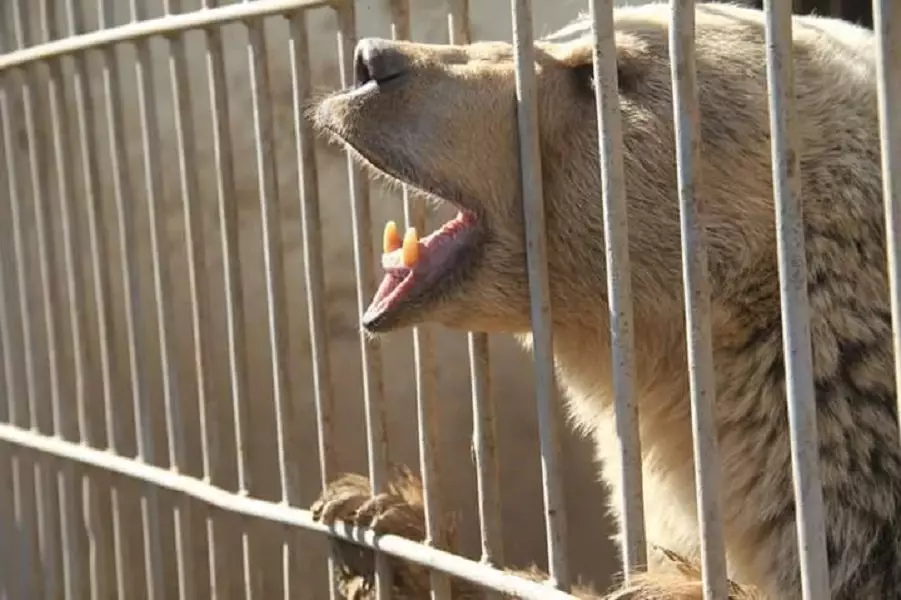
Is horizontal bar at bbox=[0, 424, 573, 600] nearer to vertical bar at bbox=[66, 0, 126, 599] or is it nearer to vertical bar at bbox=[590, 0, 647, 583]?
vertical bar at bbox=[66, 0, 126, 599]

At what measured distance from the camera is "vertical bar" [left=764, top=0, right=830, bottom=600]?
1.45 meters

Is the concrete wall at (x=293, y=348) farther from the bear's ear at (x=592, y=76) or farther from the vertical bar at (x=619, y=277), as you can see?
the vertical bar at (x=619, y=277)

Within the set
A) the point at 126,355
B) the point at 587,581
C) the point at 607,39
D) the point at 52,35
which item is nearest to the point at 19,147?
the point at 52,35

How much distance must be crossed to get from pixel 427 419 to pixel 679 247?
505 millimetres

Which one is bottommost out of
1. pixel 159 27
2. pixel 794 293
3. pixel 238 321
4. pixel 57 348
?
pixel 57 348

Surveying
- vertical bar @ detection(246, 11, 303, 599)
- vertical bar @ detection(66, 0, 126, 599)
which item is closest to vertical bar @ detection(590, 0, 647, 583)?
vertical bar @ detection(246, 11, 303, 599)

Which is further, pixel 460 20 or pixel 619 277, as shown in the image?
pixel 460 20

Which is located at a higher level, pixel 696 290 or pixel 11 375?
pixel 696 290

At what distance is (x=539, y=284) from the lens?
1.85 m

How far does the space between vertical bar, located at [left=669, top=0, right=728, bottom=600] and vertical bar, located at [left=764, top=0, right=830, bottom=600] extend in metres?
0.13

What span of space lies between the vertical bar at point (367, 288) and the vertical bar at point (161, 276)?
0.55 metres

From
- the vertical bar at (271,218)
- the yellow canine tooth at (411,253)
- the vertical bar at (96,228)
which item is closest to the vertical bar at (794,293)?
the yellow canine tooth at (411,253)

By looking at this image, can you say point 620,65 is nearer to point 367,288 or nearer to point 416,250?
point 416,250

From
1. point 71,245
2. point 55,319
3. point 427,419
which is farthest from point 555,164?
point 55,319
